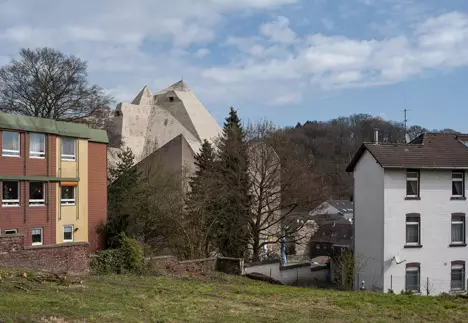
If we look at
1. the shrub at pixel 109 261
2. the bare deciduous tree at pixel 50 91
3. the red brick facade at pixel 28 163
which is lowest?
the shrub at pixel 109 261

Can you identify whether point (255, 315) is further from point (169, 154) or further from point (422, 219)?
point (169, 154)

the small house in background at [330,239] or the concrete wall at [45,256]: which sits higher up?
the concrete wall at [45,256]

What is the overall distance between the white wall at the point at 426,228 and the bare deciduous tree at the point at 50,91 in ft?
79.0

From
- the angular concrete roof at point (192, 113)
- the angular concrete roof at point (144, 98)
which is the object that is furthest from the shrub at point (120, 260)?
the angular concrete roof at point (144, 98)

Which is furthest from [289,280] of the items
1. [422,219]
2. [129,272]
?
[129,272]

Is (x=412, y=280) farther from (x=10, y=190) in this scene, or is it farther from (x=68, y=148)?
(x=10, y=190)

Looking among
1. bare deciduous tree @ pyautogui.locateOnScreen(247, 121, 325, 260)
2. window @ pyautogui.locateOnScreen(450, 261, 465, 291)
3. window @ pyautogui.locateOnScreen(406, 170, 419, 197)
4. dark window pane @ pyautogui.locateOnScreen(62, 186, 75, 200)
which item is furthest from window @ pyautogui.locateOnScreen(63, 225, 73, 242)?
window @ pyautogui.locateOnScreen(450, 261, 465, 291)

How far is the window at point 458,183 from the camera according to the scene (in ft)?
106

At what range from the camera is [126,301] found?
13.5 meters

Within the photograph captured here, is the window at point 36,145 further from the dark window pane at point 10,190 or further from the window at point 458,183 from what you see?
the window at point 458,183

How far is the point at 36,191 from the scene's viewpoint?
94.6 feet

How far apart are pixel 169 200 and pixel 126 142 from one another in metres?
27.5

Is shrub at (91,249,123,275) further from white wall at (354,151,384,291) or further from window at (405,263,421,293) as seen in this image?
window at (405,263,421,293)

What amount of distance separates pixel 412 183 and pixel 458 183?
3250mm
